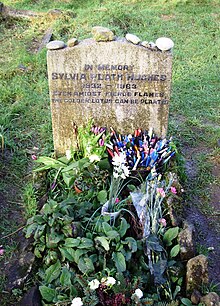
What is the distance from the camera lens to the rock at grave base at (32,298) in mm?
2744

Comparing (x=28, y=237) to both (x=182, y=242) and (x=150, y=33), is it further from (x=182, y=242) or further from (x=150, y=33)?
(x=150, y=33)

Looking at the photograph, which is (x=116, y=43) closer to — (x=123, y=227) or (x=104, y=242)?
(x=123, y=227)

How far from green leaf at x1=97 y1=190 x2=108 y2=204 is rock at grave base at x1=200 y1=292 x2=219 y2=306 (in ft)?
3.74

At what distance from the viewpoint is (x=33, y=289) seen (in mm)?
2824

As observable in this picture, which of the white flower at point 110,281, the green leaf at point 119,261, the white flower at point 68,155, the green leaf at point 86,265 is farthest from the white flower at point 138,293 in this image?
the white flower at point 68,155

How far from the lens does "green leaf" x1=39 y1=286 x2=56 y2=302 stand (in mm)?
2701

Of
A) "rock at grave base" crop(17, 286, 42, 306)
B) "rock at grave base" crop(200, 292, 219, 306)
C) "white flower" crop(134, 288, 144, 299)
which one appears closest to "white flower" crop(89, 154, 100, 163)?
"rock at grave base" crop(17, 286, 42, 306)

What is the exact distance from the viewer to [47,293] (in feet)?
8.89

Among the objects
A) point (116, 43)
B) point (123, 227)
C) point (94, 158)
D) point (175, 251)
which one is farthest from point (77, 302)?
point (116, 43)

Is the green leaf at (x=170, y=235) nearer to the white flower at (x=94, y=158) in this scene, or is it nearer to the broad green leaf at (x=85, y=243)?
the broad green leaf at (x=85, y=243)

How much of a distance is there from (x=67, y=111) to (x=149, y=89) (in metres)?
0.78

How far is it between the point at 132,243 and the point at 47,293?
0.65m

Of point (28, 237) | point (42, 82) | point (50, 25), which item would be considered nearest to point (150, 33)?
point (50, 25)

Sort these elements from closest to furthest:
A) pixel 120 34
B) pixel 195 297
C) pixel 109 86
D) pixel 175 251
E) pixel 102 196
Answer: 1. pixel 195 297
2. pixel 175 251
3. pixel 102 196
4. pixel 109 86
5. pixel 120 34
